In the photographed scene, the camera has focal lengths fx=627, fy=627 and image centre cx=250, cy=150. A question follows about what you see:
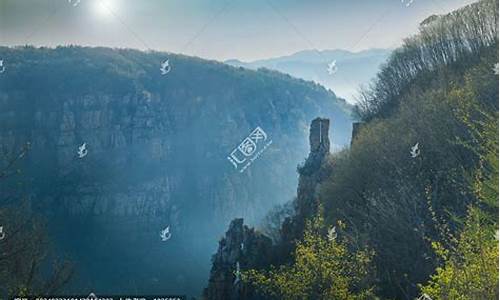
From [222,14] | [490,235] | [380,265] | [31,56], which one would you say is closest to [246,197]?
[31,56]

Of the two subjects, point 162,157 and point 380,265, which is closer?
point 380,265

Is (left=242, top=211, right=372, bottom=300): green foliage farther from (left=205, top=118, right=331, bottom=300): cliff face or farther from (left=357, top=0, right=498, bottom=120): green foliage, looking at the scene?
(left=357, top=0, right=498, bottom=120): green foliage

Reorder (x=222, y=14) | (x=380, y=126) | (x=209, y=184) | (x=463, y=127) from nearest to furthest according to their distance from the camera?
1. (x=463, y=127)
2. (x=222, y=14)
3. (x=380, y=126)
4. (x=209, y=184)

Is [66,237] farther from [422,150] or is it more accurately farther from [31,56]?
[422,150]

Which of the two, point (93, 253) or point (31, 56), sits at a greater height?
point (31, 56)

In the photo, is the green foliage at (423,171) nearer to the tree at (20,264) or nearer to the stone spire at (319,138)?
the stone spire at (319,138)

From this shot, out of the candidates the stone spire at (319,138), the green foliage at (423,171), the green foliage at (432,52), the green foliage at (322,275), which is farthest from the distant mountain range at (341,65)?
the green foliage at (322,275)
